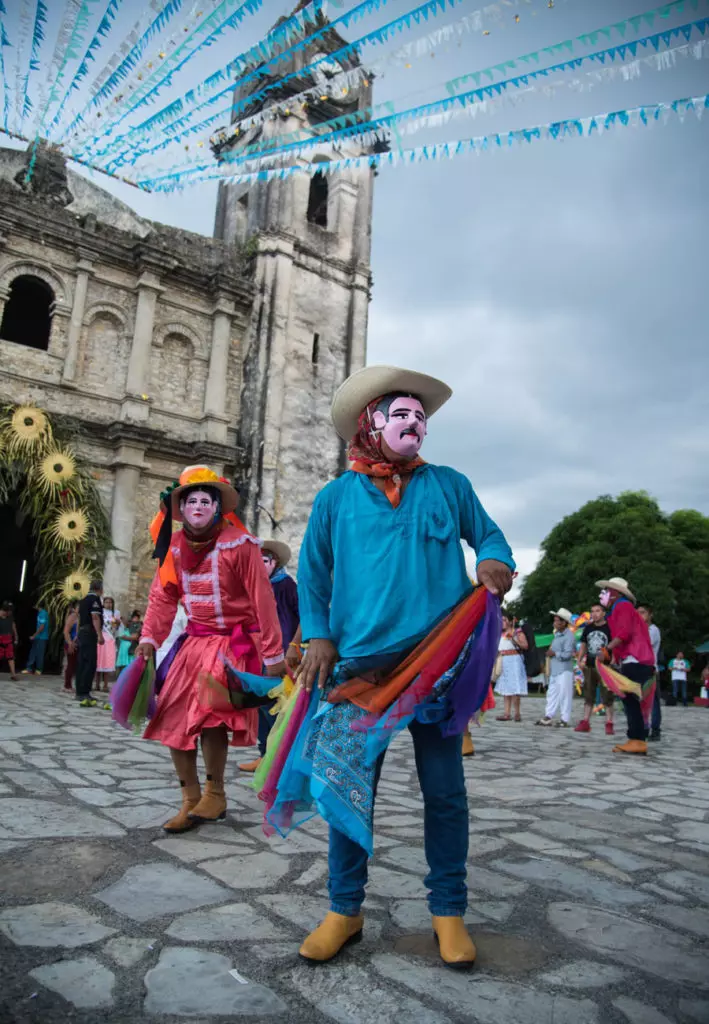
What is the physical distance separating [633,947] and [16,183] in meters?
21.6

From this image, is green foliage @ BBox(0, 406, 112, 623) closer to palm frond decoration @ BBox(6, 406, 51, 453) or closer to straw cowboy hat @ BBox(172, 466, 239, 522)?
palm frond decoration @ BBox(6, 406, 51, 453)

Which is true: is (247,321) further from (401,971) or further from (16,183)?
(401,971)

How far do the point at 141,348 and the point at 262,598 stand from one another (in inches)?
673

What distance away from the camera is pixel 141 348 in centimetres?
1988

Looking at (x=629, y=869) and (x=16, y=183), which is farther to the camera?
(x=16, y=183)

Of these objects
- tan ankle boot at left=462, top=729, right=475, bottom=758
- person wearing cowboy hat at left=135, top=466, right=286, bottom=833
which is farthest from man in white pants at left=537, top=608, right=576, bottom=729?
person wearing cowboy hat at left=135, top=466, right=286, bottom=833

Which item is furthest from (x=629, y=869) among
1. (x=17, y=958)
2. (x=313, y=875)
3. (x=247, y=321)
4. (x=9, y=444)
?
(x=247, y=321)

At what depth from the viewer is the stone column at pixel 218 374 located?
20750 mm

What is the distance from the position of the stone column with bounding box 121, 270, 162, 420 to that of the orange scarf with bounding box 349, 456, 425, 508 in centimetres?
1750

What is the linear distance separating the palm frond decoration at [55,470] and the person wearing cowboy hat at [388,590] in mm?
15194

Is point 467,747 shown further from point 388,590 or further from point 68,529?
point 68,529

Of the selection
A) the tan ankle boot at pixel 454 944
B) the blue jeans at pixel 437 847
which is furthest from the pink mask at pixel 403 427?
the tan ankle boot at pixel 454 944

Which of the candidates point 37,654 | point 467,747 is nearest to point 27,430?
point 37,654

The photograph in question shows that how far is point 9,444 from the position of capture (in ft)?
53.5
